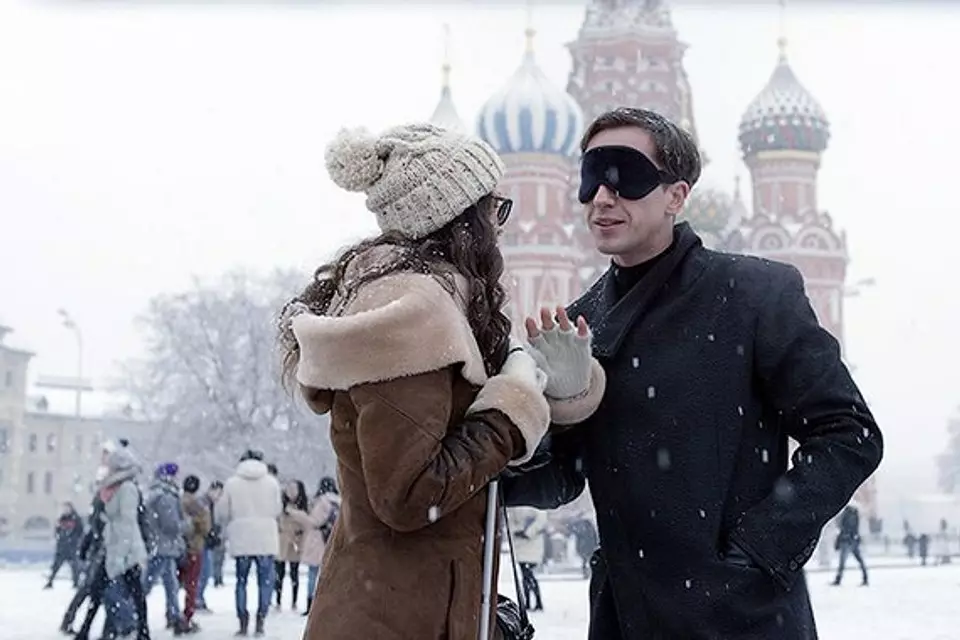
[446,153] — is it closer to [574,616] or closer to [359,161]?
[359,161]

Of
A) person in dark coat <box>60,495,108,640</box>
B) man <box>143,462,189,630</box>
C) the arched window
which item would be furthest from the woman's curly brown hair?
the arched window

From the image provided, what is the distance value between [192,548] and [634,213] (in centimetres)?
924

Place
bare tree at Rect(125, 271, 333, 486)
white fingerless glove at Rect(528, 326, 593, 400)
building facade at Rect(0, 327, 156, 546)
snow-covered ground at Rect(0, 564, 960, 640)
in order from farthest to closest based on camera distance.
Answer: building facade at Rect(0, 327, 156, 546) < bare tree at Rect(125, 271, 333, 486) < snow-covered ground at Rect(0, 564, 960, 640) < white fingerless glove at Rect(528, 326, 593, 400)

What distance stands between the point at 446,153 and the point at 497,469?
60 centimetres

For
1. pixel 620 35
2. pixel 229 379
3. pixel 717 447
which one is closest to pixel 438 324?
pixel 717 447

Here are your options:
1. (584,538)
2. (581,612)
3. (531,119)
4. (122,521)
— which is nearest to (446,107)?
(531,119)

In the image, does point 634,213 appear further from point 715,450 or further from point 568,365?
point 715,450

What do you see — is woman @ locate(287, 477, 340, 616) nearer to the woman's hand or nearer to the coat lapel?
the coat lapel

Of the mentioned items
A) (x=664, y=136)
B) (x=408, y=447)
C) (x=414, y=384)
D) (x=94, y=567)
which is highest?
(x=664, y=136)

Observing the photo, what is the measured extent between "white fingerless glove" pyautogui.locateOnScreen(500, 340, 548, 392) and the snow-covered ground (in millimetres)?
7570

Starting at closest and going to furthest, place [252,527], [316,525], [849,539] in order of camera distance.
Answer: [252,527], [316,525], [849,539]

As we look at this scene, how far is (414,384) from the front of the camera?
2.37 meters

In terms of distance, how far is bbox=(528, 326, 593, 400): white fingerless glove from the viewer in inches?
101

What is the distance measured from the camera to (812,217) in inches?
1748
